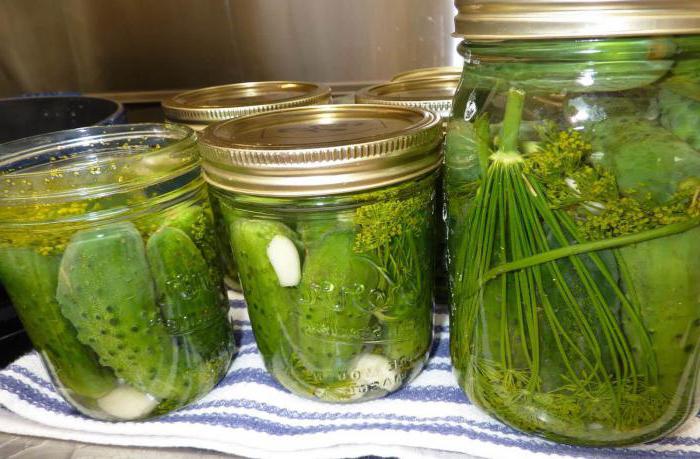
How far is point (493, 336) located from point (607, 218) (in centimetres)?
13

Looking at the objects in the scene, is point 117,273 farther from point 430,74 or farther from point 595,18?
point 430,74

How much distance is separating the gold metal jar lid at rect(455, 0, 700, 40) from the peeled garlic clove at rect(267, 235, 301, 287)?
0.22 m

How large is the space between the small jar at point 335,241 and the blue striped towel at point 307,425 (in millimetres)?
24

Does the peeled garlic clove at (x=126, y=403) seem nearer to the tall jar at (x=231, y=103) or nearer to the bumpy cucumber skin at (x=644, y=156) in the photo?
the tall jar at (x=231, y=103)

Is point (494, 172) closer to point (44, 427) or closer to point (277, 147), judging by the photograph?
point (277, 147)

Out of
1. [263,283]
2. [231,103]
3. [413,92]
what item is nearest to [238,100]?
[231,103]

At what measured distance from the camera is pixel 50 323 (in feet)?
1.55

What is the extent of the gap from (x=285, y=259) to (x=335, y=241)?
4 centimetres

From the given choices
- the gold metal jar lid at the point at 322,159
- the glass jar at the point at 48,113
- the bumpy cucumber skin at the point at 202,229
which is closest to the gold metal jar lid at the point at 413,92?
the gold metal jar lid at the point at 322,159

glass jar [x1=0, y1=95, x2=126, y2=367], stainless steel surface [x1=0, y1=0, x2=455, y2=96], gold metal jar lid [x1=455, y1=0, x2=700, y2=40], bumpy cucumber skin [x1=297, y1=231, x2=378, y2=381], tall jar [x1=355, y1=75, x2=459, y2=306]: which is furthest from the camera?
stainless steel surface [x1=0, y1=0, x2=455, y2=96]

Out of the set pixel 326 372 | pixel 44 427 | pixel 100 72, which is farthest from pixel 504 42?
pixel 100 72

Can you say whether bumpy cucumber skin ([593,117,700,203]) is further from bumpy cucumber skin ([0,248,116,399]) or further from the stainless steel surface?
the stainless steel surface

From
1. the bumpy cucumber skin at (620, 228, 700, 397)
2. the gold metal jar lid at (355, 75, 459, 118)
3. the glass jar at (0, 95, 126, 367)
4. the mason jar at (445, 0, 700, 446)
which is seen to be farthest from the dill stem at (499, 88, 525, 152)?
the glass jar at (0, 95, 126, 367)

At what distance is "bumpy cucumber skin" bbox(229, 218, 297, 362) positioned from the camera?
44 centimetres
